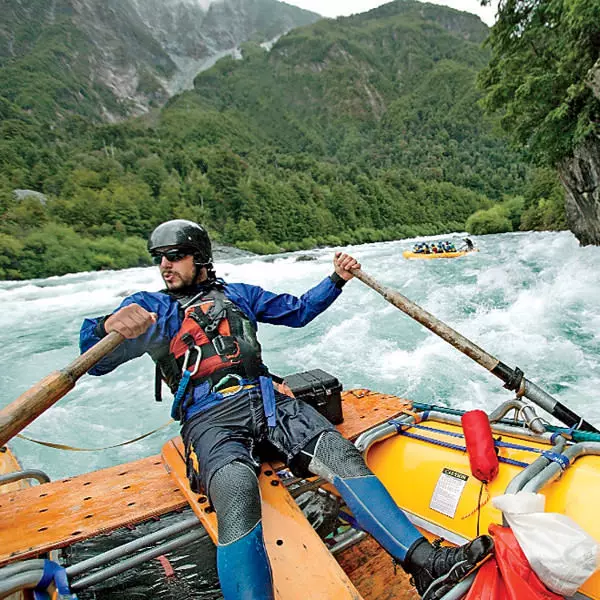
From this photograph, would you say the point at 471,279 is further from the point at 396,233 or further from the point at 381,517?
the point at 396,233

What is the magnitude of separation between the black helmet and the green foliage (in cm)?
1019

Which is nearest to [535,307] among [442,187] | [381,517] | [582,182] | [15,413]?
[582,182]

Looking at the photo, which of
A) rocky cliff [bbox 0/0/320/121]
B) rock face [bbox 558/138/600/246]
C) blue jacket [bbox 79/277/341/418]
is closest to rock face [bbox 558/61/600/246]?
rock face [bbox 558/138/600/246]

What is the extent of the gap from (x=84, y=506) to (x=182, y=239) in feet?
5.24

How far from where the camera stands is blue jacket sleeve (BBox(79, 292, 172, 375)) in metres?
2.29

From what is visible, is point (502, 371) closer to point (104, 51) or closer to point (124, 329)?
point (124, 329)

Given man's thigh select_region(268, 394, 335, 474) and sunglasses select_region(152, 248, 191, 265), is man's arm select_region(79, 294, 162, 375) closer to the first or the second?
sunglasses select_region(152, 248, 191, 265)

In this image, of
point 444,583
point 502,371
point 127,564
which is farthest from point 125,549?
point 502,371

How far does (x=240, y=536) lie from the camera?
1643 mm

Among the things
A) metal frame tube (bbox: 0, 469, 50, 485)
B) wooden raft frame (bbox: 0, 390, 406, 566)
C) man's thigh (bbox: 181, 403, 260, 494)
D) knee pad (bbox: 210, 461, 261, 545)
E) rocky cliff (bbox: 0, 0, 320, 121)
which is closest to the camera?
knee pad (bbox: 210, 461, 261, 545)

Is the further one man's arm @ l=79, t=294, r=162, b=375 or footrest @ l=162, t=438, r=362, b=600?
man's arm @ l=79, t=294, r=162, b=375

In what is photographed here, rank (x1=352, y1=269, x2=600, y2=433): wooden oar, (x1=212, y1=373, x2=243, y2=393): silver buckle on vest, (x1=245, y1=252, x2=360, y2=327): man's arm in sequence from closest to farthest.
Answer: (x1=212, y1=373, x2=243, y2=393): silver buckle on vest < (x1=352, y1=269, x2=600, y2=433): wooden oar < (x1=245, y1=252, x2=360, y2=327): man's arm

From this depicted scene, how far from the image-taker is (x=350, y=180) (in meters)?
87.2

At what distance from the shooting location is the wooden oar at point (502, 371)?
254 cm
